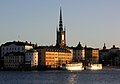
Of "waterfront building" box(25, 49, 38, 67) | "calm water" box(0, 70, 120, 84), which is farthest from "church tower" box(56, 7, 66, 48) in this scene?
"calm water" box(0, 70, 120, 84)

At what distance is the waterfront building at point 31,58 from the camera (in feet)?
374

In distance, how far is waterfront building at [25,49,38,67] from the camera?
4493 inches

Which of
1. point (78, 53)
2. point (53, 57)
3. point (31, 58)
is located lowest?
point (31, 58)

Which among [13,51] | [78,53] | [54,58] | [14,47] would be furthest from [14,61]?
[78,53]

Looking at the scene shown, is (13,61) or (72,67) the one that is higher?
(13,61)

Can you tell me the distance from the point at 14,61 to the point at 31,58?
4.44m

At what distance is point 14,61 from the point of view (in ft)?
378

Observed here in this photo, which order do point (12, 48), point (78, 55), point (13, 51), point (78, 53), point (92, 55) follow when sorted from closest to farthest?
point (13, 51) → point (12, 48) → point (78, 53) → point (78, 55) → point (92, 55)

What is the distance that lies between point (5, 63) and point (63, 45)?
29125 millimetres

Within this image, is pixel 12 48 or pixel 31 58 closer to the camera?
pixel 31 58

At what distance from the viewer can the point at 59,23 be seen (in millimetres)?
142750

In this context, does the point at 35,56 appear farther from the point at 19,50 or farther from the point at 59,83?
the point at 59,83

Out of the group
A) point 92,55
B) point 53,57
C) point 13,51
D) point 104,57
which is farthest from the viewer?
point 104,57

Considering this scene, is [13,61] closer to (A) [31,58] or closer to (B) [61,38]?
(A) [31,58]
